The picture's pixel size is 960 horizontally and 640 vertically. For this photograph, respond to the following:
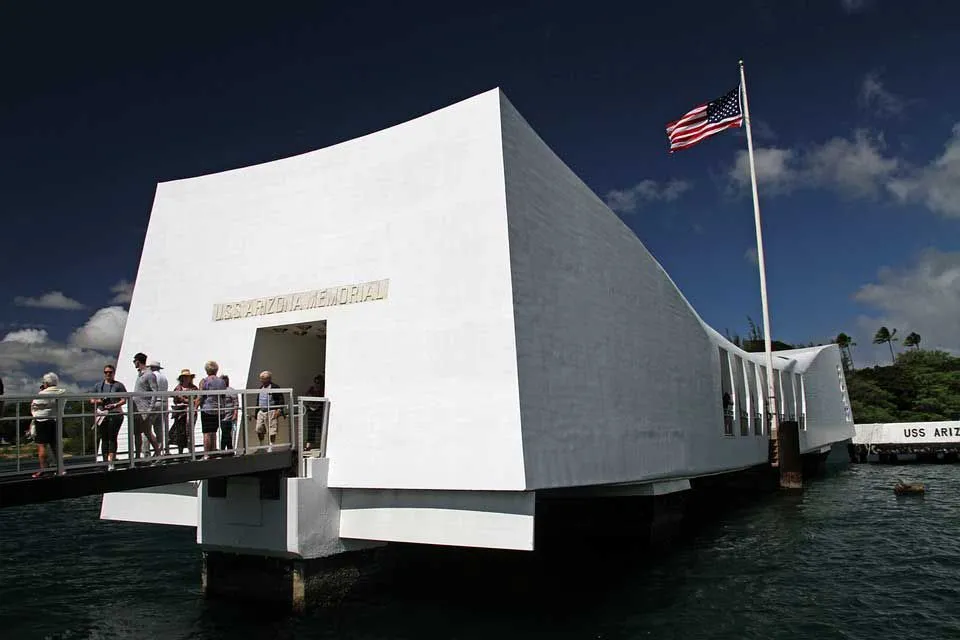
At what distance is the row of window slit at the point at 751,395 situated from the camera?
71.2 ft

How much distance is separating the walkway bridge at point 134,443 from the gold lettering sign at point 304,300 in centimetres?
157

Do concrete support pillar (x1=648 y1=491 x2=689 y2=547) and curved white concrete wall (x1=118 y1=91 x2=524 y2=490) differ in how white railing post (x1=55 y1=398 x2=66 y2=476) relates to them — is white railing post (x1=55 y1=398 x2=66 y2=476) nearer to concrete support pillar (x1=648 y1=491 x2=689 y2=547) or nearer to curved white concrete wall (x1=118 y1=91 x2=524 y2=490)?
curved white concrete wall (x1=118 y1=91 x2=524 y2=490)

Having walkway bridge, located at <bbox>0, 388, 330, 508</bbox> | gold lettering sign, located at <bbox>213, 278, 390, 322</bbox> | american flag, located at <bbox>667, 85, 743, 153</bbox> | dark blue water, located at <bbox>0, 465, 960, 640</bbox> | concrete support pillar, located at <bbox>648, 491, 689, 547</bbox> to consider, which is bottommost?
dark blue water, located at <bbox>0, 465, 960, 640</bbox>

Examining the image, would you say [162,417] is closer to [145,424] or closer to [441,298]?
[145,424]

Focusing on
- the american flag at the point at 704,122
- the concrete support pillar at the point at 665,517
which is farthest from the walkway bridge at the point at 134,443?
the american flag at the point at 704,122

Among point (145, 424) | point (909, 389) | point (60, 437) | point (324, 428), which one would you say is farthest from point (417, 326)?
point (909, 389)

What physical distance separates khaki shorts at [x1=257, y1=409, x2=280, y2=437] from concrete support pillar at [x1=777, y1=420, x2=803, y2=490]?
19.1m

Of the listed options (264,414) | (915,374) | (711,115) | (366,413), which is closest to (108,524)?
(264,414)

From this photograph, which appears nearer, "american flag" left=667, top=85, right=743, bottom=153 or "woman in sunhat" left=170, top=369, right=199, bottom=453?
"woman in sunhat" left=170, top=369, right=199, bottom=453

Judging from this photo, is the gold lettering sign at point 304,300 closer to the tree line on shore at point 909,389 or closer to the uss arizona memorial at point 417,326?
the uss arizona memorial at point 417,326

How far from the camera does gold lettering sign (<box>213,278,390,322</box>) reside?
11414 millimetres

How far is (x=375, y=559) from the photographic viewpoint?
11922mm

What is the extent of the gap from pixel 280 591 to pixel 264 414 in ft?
9.39

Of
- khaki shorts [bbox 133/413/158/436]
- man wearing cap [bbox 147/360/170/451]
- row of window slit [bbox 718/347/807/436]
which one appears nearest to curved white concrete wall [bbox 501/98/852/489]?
row of window slit [bbox 718/347/807/436]
